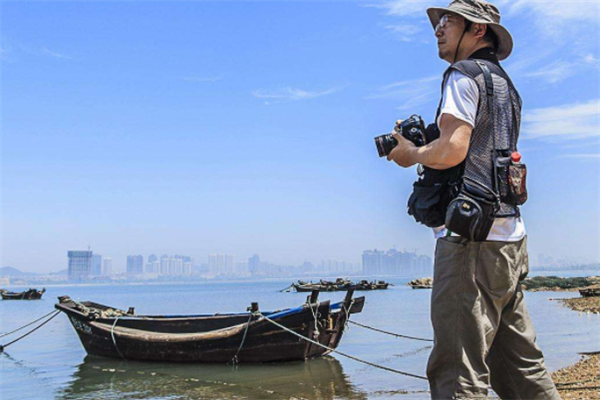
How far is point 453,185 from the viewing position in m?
2.81

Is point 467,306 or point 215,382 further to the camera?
point 215,382

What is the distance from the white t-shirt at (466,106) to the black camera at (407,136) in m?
0.21

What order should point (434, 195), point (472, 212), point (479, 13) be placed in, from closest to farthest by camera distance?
1. point (472, 212)
2. point (434, 195)
3. point (479, 13)

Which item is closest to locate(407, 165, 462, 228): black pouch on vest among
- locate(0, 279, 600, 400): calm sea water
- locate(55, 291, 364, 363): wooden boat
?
locate(0, 279, 600, 400): calm sea water

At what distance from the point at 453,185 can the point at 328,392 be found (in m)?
8.57

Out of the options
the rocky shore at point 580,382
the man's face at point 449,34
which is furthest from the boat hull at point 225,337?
the man's face at point 449,34

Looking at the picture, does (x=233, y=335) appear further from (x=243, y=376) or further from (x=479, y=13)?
(x=479, y=13)

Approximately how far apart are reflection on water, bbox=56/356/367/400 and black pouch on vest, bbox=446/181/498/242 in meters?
7.96

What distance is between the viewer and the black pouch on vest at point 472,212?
8.70ft

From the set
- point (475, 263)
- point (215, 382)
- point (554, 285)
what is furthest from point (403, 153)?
point (554, 285)

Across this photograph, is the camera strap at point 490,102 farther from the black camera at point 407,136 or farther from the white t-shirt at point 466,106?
the black camera at point 407,136

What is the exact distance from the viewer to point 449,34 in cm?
305

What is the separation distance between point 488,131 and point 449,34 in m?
0.61

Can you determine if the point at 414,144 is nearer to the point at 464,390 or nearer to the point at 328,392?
the point at 464,390
